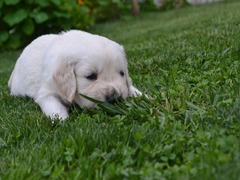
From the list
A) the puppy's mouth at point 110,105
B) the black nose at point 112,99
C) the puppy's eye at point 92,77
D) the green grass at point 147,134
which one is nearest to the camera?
the green grass at point 147,134

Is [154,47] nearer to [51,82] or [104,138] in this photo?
[51,82]

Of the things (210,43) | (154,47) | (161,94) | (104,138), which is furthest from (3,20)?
(104,138)

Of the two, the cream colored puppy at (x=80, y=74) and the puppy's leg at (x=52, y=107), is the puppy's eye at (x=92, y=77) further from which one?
the puppy's leg at (x=52, y=107)

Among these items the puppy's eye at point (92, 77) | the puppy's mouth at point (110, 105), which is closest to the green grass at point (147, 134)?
the puppy's mouth at point (110, 105)

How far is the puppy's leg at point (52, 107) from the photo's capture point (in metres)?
3.43

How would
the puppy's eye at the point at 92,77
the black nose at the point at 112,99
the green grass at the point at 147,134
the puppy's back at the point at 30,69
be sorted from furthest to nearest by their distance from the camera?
the puppy's back at the point at 30,69, the puppy's eye at the point at 92,77, the black nose at the point at 112,99, the green grass at the point at 147,134

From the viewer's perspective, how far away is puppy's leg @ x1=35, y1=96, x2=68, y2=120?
343 centimetres

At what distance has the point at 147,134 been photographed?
2.58 meters

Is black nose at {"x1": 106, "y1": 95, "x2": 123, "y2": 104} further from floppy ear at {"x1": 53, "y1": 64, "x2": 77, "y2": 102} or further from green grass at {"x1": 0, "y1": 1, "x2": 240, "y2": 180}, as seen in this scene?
floppy ear at {"x1": 53, "y1": 64, "x2": 77, "y2": 102}

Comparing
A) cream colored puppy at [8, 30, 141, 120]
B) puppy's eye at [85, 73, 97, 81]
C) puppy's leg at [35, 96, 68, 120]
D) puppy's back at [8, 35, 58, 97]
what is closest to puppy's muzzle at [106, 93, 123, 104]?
cream colored puppy at [8, 30, 141, 120]

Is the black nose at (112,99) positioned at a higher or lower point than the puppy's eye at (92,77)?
lower

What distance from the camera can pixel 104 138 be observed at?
2602 millimetres

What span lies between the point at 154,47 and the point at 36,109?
253 centimetres

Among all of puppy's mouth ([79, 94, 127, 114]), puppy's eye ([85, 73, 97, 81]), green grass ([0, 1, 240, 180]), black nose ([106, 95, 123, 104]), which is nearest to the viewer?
green grass ([0, 1, 240, 180])
